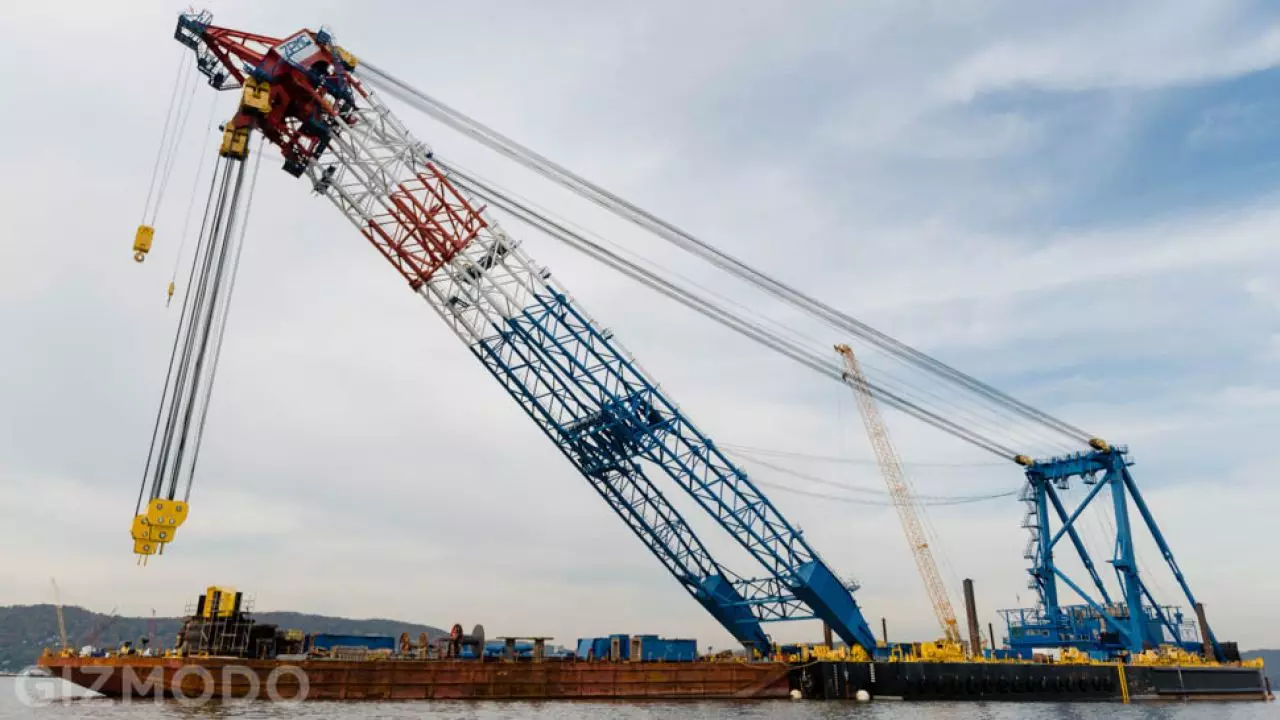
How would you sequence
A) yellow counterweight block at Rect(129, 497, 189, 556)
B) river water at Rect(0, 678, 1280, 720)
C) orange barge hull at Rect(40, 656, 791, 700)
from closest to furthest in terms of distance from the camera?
yellow counterweight block at Rect(129, 497, 189, 556), river water at Rect(0, 678, 1280, 720), orange barge hull at Rect(40, 656, 791, 700)

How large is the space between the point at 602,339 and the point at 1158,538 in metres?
50.5

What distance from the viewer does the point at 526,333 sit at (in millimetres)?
43562

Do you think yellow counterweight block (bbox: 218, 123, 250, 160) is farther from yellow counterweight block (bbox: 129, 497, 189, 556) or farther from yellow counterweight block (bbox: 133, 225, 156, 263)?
yellow counterweight block (bbox: 129, 497, 189, 556)

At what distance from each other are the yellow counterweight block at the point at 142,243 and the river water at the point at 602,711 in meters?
17.2

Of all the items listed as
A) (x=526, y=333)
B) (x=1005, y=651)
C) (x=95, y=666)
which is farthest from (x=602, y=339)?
(x=1005, y=651)

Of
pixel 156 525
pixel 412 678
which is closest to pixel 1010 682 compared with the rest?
pixel 412 678

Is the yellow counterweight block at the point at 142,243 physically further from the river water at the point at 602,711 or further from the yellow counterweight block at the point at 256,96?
the river water at the point at 602,711

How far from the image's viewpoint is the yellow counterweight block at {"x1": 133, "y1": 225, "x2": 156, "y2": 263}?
1216 inches

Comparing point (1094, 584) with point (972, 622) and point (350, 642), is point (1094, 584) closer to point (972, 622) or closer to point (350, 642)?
point (972, 622)

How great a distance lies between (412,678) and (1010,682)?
3892 centimetres

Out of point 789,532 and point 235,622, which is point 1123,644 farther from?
point 235,622

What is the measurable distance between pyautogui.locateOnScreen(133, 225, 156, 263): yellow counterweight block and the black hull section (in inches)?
1673

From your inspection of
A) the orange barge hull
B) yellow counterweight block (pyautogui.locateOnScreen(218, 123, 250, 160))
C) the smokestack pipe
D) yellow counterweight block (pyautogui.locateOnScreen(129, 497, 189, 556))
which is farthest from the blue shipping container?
the smokestack pipe

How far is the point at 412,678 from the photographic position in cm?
4034
